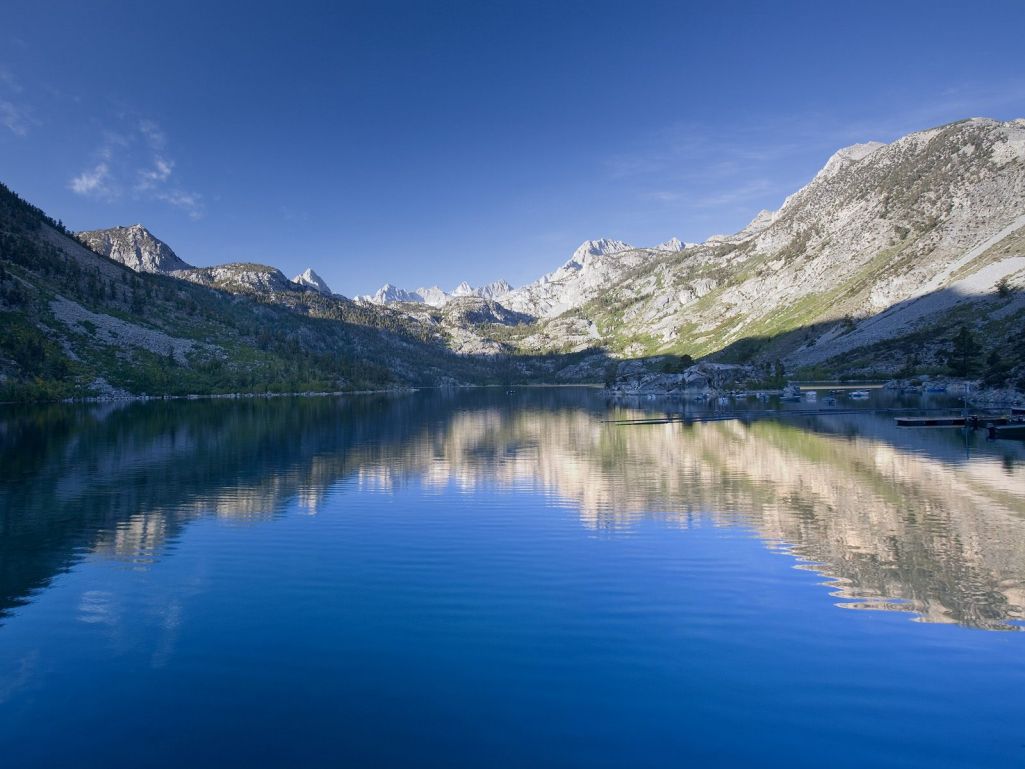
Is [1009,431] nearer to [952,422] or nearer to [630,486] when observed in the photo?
[952,422]

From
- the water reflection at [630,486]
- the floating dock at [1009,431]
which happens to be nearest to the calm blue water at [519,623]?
the water reflection at [630,486]

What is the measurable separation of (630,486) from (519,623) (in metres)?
27.1

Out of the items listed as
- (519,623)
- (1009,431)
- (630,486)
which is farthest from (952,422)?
(519,623)

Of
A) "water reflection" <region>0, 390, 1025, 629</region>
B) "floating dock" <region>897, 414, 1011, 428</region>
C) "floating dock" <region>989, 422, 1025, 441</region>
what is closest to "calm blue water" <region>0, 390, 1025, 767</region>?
"water reflection" <region>0, 390, 1025, 629</region>

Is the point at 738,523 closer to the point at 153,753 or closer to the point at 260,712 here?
the point at 260,712

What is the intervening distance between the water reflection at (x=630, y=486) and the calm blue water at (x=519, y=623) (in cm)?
32

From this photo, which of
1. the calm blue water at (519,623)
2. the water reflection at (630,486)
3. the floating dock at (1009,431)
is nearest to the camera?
the calm blue water at (519,623)

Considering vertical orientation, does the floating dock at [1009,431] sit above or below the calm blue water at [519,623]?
above

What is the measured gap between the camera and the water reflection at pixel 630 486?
82.1 feet

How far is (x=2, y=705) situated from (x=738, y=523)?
31.9m

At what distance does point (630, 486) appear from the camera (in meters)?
45.4

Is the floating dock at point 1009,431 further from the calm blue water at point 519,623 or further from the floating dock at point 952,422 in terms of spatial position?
the calm blue water at point 519,623

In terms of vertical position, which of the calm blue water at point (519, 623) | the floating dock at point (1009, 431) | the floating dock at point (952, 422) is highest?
the floating dock at point (952, 422)

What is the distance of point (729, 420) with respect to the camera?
4102 inches
